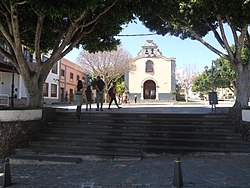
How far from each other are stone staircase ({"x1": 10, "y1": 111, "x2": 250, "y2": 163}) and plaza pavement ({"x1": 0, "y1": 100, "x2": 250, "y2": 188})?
0.29 metres

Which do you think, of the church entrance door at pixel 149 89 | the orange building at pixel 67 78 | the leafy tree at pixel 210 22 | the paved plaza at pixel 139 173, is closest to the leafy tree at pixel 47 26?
the leafy tree at pixel 210 22

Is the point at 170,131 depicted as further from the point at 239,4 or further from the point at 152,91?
the point at 152,91

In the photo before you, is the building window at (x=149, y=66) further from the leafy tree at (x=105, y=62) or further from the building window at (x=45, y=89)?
the building window at (x=45, y=89)

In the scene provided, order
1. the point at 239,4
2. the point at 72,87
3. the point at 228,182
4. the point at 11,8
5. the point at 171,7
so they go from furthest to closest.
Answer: the point at 72,87 < the point at 171,7 < the point at 239,4 < the point at 11,8 < the point at 228,182

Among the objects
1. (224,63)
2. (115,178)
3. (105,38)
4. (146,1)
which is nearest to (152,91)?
(224,63)

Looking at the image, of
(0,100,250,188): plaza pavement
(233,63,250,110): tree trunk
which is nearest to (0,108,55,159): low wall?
(0,100,250,188): plaza pavement

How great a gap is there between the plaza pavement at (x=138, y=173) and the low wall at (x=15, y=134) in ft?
2.30

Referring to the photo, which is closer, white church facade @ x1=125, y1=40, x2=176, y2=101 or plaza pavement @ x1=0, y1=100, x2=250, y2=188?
plaza pavement @ x1=0, y1=100, x2=250, y2=188

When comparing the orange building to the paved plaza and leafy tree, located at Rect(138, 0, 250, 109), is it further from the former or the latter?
the paved plaza

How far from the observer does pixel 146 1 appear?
8.24 metres

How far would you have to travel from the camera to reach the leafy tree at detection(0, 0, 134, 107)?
719cm

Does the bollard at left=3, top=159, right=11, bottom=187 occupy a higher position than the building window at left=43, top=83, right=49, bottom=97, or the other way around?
the building window at left=43, top=83, right=49, bottom=97

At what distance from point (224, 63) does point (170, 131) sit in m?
34.1

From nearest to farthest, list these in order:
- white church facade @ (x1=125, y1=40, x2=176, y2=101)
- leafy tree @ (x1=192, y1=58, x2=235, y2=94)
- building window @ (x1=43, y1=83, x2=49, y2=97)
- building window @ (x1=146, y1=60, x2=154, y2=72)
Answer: building window @ (x1=43, y1=83, x2=49, y2=97), white church facade @ (x1=125, y1=40, x2=176, y2=101), leafy tree @ (x1=192, y1=58, x2=235, y2=94), building window @ (x1=146, y1=60, x2=154, y2=72)
